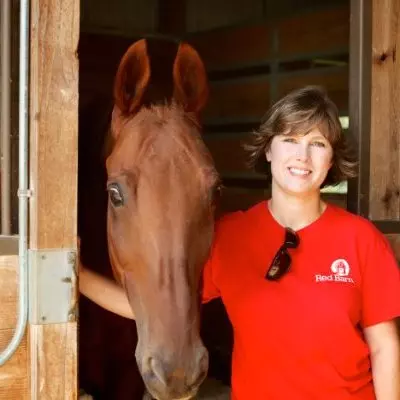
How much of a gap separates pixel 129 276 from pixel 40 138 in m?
0.50

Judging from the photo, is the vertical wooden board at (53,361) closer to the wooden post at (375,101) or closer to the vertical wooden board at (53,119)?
the vertical wooden board at (53,119)

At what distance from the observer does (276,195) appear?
2.01 m

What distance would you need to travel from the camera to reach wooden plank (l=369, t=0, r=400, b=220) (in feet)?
7.28

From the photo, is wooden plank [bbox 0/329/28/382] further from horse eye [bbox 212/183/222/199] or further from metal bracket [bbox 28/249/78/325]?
horse eye [bbox 212/183/222/199]

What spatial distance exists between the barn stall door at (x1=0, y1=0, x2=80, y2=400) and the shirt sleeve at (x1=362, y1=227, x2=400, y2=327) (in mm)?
804

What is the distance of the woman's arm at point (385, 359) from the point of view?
6.04ft

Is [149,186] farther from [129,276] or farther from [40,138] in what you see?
[40,138]

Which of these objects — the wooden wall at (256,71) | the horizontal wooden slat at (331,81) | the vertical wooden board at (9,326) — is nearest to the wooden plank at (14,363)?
the vertical wooden board at (9,326)

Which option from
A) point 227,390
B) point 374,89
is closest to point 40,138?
point 374,89

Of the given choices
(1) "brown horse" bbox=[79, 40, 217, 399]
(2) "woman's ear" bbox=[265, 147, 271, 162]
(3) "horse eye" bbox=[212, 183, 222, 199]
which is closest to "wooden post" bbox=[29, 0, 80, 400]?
(1) "brown horse" bbox=[79, 40, 217, 399]

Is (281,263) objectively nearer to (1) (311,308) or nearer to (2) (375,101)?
(1) (311,308)

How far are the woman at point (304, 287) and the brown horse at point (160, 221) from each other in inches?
4.6

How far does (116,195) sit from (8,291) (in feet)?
1.44

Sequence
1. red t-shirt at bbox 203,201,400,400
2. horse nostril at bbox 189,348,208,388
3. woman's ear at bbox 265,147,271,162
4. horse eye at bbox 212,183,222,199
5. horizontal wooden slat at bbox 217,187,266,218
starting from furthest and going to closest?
horizontal wooden slat at bbox 217,187,266,218 → woman's ear at bbox 265,147,271,162 → horse eye at bbox 212,183,222,199 → red t-shirt at bbox 203,201,400,400 → horse nostril at bbox 189,348,208,388
